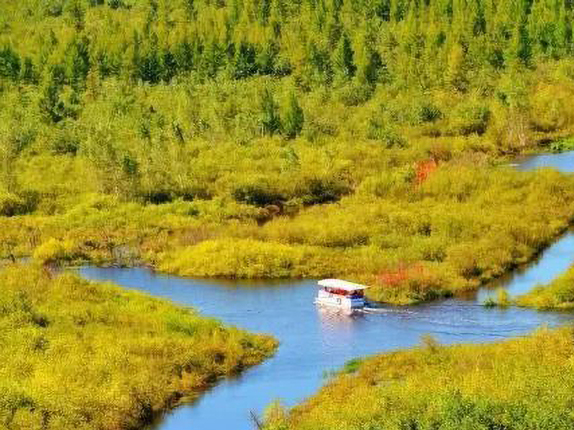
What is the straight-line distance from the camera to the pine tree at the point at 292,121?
96625 mm

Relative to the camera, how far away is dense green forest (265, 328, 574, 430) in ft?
101

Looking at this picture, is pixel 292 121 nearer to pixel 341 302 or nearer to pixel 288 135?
pixel 288 135

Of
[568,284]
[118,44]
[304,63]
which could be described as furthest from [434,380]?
[118,44]

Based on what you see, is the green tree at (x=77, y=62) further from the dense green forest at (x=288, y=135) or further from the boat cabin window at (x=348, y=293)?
the boat cabin window at (x=348, y=293)

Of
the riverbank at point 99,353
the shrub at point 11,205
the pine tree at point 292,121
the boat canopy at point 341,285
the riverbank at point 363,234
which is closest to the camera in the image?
the riverbank at point 99,353

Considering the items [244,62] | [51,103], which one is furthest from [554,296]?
[244,62]

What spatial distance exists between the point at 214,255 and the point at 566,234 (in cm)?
2101

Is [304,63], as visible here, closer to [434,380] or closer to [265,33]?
[265,33]

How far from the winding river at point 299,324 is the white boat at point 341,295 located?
1.97 ft

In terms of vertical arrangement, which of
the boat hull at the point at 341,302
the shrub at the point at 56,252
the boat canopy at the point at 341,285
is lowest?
the shrub at the point at 56,252

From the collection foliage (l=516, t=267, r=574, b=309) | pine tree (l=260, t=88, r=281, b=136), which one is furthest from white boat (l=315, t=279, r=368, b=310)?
pine tree (l=260, t=88, r=281, b=136)

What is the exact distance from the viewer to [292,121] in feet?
318

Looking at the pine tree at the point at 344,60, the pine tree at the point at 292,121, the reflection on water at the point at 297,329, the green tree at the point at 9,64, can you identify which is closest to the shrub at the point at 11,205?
the reflection on water at the point at 297,329

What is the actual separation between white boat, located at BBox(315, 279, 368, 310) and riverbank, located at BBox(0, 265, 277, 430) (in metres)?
5.14
